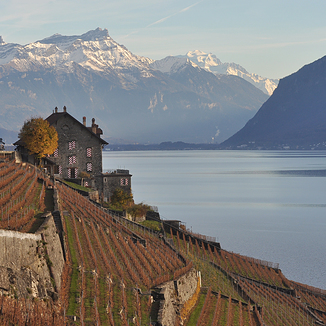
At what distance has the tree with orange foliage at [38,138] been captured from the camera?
70.8 metres

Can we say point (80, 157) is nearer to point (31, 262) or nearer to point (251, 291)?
point (251, 291)

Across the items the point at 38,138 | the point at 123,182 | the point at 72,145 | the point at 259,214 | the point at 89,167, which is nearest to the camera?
the point at 38,138

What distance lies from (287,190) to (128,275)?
447 feet

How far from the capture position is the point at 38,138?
71000 mm

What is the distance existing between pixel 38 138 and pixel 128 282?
4514cm

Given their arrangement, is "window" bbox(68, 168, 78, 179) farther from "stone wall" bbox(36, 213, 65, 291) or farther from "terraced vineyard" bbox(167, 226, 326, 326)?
"stone wall" bbox(36, 213, 65, 291)

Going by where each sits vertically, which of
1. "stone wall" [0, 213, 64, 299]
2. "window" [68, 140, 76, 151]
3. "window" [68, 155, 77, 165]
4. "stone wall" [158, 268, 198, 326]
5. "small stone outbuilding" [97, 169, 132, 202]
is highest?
"window" [68, 140, 76, 151]

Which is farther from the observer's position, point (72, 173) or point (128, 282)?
point (72, 173)

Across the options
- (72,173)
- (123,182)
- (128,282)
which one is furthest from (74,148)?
(128,282)

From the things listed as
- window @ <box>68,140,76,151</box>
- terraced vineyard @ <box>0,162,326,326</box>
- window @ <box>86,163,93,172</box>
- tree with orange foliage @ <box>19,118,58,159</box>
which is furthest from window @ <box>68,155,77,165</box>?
terraced vineyard @ <box>0,162,326,326</box>

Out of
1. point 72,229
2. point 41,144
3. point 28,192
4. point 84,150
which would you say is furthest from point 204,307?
point 84,150

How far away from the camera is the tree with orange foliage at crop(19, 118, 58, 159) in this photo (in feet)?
232

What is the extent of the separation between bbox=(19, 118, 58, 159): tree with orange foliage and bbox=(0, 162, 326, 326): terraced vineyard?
2291cm

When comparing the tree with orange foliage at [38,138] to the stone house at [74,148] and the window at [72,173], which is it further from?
the window at [72,173]
